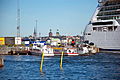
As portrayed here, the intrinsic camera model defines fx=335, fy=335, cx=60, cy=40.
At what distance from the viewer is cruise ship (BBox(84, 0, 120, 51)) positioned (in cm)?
9338

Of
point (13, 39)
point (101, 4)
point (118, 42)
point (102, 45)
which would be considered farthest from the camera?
point (13, 39)

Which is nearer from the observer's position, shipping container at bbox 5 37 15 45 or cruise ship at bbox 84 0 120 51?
cruise ship at bbox 84 0 120 51

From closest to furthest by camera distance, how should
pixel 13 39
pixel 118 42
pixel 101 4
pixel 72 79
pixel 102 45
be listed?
pixel 72 79 → pixel 118 42 → pixel 102 45 → pixel 101 4 → pixel 13 39

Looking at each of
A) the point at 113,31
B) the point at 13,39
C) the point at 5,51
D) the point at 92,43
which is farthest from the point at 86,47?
the point at 13,39

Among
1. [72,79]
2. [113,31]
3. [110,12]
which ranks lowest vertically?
[72,79]

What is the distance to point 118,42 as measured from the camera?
301 ft

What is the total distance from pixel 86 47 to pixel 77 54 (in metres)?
7.84

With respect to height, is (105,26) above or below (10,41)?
above

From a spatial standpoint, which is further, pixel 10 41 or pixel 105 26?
pixel 10 41

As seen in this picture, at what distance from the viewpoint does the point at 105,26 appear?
98.7 m

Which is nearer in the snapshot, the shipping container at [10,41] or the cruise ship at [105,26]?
the cruise ship at [105,26]

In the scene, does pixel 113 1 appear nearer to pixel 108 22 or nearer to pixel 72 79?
pixel 108 22

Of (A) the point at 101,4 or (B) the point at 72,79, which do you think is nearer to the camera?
(B) the point at 72,79

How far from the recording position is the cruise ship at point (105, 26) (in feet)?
306
